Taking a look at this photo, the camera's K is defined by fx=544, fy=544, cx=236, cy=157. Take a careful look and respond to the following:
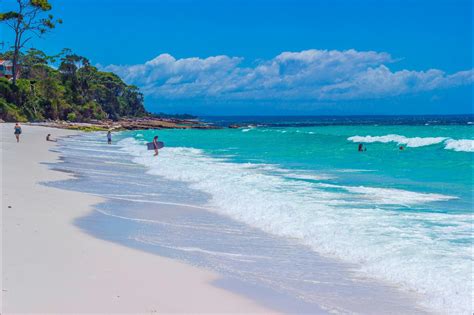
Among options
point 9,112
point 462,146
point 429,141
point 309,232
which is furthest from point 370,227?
point 9,112

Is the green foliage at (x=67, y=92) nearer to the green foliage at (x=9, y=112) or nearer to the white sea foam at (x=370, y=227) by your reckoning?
the green foliage at (x=9, y=112)

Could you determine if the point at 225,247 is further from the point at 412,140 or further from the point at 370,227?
the point at 412,140

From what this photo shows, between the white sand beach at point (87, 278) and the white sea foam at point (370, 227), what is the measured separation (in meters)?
2.49

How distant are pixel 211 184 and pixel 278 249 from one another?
8.53 meters

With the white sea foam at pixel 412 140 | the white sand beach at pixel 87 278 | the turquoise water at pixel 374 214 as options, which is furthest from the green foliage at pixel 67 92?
the white sand beach at pixel 87 278

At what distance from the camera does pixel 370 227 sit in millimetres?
10656

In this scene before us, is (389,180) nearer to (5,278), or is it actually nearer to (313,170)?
(313,170)

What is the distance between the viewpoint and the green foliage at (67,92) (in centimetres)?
6756

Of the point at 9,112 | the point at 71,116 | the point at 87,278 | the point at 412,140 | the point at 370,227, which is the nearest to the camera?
the point at 87,278

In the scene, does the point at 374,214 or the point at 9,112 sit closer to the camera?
the point at 374,214

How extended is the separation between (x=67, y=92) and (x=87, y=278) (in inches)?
3268

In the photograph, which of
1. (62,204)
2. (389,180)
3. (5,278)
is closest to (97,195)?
(62,204)

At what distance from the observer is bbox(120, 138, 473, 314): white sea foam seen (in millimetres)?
7398

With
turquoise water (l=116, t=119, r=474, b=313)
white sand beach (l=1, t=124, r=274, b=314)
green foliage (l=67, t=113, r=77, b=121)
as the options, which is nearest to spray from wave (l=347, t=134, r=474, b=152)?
turquoise water (l=116, t=119, r=474, b=313)
